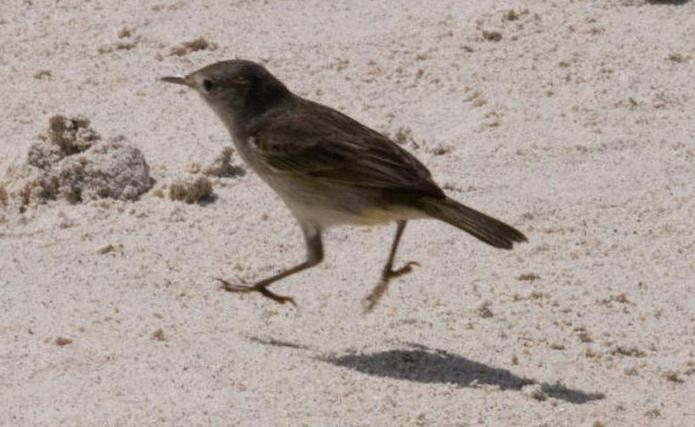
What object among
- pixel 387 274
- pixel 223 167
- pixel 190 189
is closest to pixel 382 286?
pixel 387 274

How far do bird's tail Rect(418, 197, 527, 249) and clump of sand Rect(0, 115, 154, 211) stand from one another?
6.48 ft

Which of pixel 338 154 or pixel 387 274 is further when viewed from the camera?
pixel 387 274

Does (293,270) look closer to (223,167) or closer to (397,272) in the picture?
(397,272)

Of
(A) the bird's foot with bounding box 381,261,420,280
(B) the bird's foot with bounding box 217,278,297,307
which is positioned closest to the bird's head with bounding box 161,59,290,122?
(B) the bird's foot with bounding box 217,278,297,307

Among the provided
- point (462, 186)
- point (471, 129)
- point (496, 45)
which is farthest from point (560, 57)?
point (462, 186)

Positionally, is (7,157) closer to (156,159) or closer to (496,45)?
(156,159)

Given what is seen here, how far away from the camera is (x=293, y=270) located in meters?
8.06

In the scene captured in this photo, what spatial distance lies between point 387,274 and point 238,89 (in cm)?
122

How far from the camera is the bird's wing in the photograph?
25.5 feet

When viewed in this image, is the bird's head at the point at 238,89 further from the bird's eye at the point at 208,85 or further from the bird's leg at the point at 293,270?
the bird's leg at the point at 293,270

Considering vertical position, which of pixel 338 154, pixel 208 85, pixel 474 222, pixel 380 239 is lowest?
pixel 380 239

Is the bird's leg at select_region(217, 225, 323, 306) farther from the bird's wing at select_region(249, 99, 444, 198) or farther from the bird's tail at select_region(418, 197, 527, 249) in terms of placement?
the bird's tail at select_region(418, 197, 527, 249)

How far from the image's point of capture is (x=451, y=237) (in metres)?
8.98

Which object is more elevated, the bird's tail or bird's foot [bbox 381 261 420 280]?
the bird's tail
